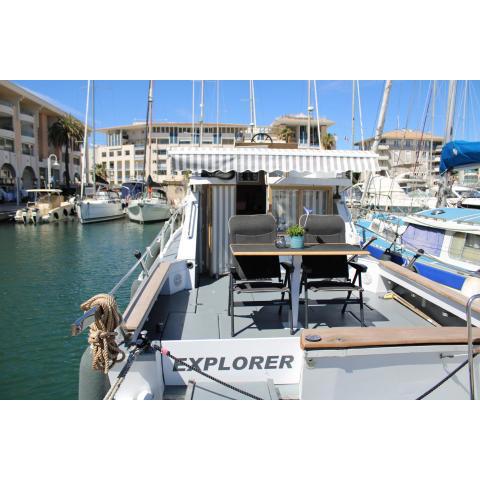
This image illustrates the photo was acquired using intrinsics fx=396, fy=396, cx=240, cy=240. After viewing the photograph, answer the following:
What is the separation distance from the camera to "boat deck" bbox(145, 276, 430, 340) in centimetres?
446

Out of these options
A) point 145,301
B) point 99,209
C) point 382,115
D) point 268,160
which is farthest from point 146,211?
point 145,301

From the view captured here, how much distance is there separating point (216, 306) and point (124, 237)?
22.2 m

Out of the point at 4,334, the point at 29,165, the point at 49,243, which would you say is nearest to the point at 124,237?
the point at 49,243

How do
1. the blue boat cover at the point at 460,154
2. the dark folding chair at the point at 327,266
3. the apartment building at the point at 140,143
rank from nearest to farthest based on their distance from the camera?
the dark folding chair at the point at 327,266 → the blue boat cover at the point at 460,154 → the apartment building at the point at 140,143

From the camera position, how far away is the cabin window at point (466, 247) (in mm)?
9516

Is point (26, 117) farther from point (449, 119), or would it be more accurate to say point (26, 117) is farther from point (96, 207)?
point (449, 119)

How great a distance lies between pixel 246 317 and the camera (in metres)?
4.95

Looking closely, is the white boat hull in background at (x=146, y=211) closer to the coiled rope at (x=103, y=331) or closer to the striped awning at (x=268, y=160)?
the striped awning at (x=268, y=160)

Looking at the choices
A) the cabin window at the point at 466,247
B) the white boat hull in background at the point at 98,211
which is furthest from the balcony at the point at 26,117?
the cabin window at the point at 466,247

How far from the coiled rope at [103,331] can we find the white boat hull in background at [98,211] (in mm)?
31649

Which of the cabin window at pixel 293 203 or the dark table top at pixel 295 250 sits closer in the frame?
the dark table top at pixel 295 250

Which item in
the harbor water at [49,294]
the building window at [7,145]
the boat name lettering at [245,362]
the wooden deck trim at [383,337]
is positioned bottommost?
the harbor water at [49,294]

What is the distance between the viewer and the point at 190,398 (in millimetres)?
3381
